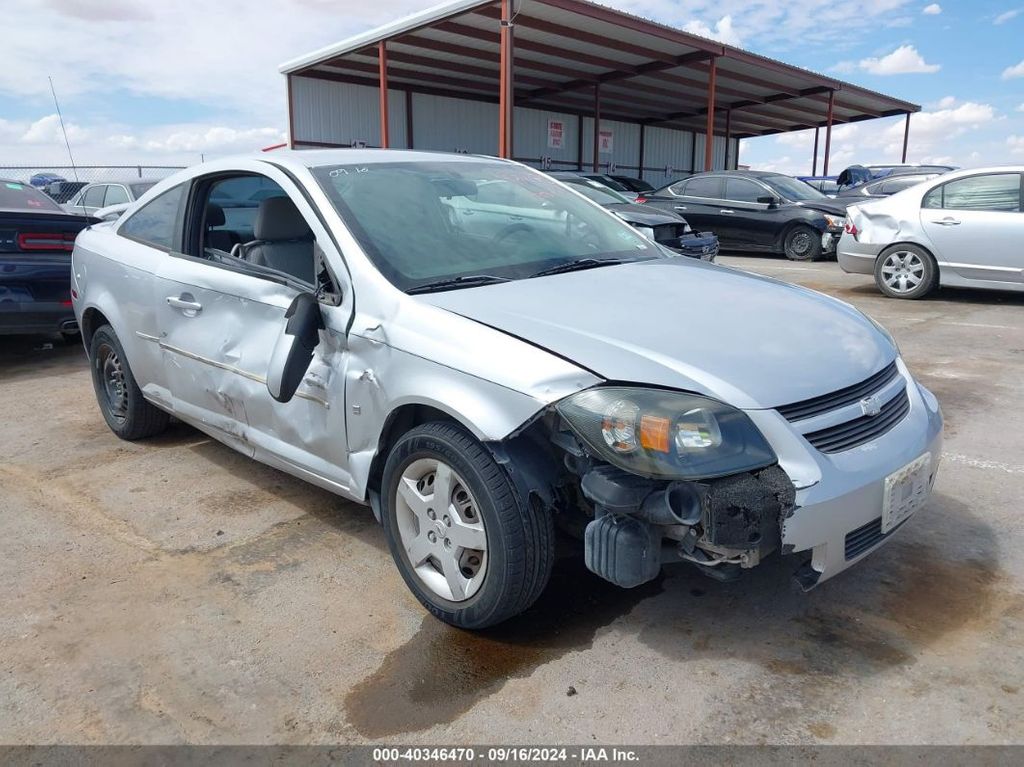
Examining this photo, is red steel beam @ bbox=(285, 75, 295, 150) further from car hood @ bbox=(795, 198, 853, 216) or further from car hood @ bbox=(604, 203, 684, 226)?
car hood @ bbox=(795, 198, 853, 216)

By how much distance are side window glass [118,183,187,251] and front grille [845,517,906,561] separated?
10.6 ft

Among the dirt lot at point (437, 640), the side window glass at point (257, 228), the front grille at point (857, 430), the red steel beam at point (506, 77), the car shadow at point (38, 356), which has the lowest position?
the dirt lot at point (437, 640)

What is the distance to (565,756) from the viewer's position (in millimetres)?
2104

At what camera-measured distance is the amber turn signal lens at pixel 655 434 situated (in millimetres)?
2170

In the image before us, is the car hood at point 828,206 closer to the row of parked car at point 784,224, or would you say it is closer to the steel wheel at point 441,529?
the row of parked car at point 784,224

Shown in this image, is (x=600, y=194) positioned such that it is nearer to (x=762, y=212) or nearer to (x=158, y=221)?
(x=762, y=212)

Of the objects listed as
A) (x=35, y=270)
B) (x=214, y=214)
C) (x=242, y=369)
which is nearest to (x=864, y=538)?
(x=242, y=369)

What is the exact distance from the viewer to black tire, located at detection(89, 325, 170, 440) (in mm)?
4418

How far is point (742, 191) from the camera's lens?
43.0 feet

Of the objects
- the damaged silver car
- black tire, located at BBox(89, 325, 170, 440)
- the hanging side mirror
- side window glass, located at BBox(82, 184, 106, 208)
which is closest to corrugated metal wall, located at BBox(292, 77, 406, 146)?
side window glass, located at BBox(82, 184, 106, 208)

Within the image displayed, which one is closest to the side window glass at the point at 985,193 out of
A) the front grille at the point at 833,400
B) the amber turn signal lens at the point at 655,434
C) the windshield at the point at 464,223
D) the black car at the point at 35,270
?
Result: the windshield at the point at 464,223

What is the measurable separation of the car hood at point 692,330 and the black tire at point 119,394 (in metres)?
2.44

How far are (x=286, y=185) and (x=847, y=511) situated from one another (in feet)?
7.78

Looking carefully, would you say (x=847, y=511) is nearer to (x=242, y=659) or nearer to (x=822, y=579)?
(x=822, y=579)
